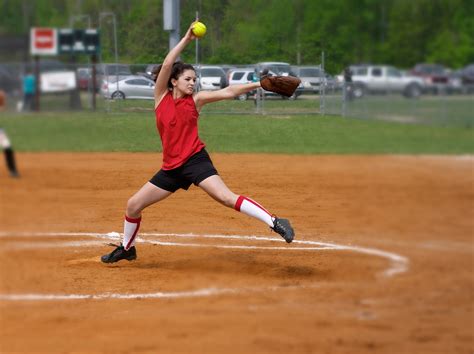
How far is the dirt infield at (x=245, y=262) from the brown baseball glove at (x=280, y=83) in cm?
56

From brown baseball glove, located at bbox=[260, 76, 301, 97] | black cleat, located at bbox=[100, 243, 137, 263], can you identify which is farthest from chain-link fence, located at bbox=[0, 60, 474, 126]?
black cleat, located at bbox=[100, 243, 137, 263]

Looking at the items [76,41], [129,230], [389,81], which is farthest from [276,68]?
[76,41]

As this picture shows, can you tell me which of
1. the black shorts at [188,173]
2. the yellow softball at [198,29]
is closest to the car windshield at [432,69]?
the yellow softball at [198,29]

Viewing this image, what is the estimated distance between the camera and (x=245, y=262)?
3932 millimetres

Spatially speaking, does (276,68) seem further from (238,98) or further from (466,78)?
(466,78)

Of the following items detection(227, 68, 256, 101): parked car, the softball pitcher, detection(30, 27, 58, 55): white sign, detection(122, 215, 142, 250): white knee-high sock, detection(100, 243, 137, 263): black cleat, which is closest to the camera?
detection(30, 27, 58, 55): white sign

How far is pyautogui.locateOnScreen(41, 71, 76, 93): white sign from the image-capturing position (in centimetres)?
148

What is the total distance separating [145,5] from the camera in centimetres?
316

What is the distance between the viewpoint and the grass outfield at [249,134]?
5.37 feet

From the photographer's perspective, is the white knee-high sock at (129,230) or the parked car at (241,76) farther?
the white knee-high sock at (129,230)

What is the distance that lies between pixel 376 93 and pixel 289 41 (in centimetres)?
130

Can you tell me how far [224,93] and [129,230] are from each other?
1038 millimetres

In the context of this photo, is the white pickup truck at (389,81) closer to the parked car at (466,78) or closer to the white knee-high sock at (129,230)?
the parked car at (466,78)

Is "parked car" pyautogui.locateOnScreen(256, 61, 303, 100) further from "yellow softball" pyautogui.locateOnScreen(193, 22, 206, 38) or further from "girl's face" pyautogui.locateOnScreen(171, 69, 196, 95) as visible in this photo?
"yellow softball" pyautogui.locateOnScreen(193, 22, 206, 38)
